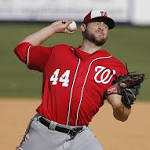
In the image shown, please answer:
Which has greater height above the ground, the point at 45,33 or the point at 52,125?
the point at 45,33

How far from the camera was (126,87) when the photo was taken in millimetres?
4812

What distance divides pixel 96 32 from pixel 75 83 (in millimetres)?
572

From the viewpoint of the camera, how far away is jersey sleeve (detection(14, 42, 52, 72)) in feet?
17.1

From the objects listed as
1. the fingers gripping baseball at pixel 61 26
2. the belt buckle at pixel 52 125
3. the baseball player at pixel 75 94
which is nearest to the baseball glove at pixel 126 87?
the baseball player at pixel 75 94

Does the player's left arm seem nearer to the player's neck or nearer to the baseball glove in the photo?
the baseball glove

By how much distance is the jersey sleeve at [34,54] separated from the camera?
5.20 m

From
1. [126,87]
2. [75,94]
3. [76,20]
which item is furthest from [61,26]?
[76,20]

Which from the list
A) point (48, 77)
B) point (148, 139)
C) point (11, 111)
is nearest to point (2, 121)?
point (11, 111)

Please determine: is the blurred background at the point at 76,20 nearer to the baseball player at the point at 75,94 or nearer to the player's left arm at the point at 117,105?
the baseball player at the point at 75,94

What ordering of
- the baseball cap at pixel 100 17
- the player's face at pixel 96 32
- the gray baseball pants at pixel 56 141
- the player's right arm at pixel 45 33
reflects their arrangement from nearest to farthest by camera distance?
1. the gray baseball pants at pixel 56 141
2. the player's face at pixel 96 32
3. the baseball cap at pixel 100 17
4. the player's right arm at pixel 45 33

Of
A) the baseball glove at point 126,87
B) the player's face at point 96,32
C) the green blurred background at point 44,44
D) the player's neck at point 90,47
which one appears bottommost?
the green blurred background at point 44,44

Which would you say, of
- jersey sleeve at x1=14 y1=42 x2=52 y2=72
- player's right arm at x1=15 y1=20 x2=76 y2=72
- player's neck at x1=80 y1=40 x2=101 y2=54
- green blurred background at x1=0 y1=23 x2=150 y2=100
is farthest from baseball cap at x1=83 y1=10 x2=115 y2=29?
green blurred background at x1=0 y1=23 x2=150 y2=100

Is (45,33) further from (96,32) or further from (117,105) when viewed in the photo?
(117,105)

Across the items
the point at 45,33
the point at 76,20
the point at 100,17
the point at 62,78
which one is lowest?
the point at 76,20
